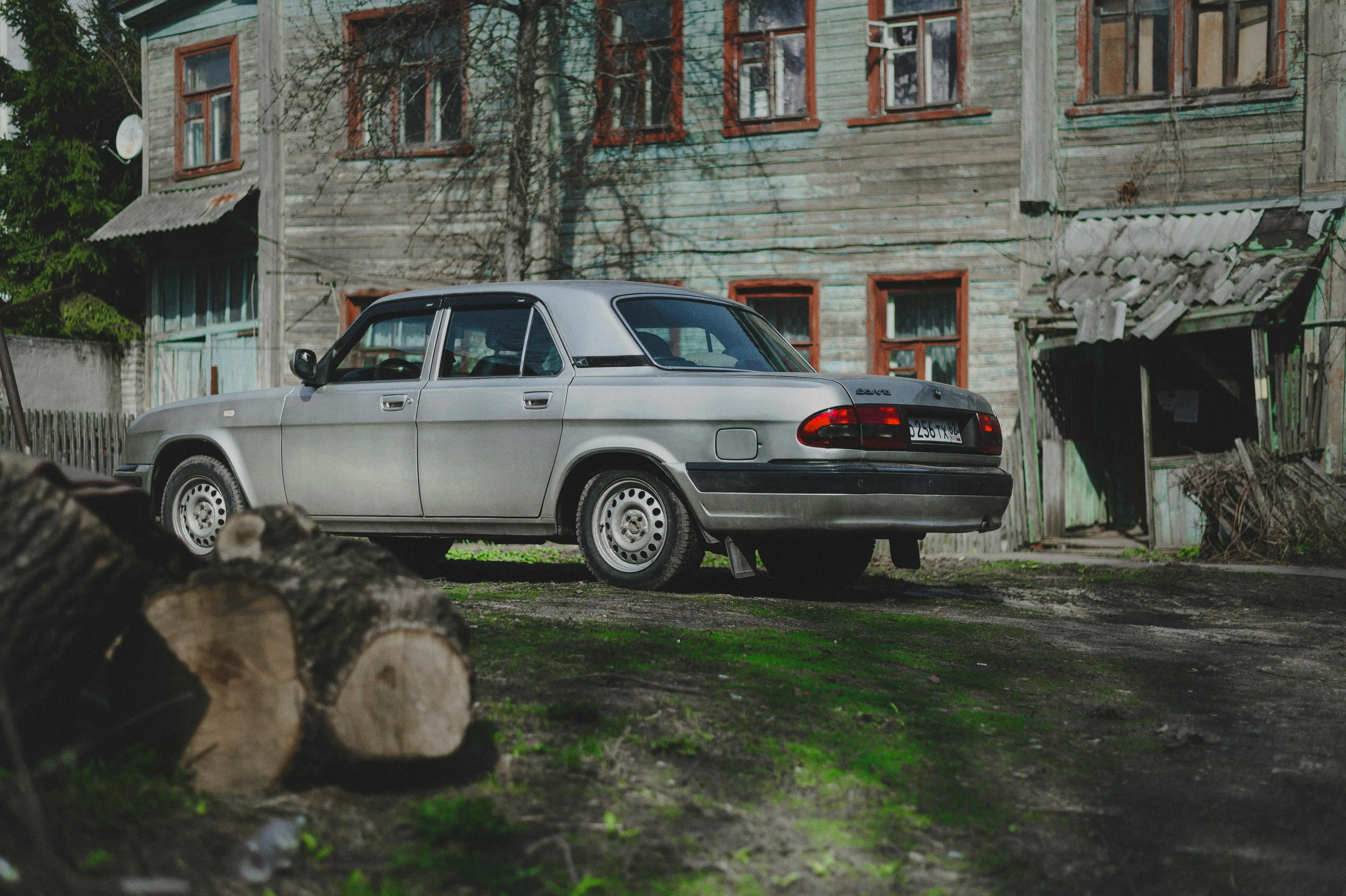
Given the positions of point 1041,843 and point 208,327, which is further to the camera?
point 208,327

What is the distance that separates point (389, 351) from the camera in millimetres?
8500

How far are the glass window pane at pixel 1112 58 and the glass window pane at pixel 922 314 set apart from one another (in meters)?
2.75

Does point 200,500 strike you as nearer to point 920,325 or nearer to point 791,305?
point 791,305

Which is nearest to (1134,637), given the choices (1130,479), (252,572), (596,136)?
(252,572)

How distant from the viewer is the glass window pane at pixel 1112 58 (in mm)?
15648

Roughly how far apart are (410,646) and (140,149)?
2337 cm

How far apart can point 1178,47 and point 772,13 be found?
463cm

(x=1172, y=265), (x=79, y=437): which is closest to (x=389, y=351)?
(x=1172, y=265)

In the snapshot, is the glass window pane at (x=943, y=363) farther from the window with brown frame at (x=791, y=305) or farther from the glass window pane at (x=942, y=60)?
the glass window pane at (x=942, y=60)

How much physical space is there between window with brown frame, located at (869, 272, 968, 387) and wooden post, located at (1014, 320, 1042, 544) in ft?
3.44

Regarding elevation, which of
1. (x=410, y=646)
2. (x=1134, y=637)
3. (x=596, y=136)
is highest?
(x=596, y=136)

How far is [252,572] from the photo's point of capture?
376 cm

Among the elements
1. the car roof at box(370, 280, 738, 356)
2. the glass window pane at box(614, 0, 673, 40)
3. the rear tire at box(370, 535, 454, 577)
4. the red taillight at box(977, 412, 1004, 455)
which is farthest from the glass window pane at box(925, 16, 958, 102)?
the rear tire at box(370, 535, 454, 577)

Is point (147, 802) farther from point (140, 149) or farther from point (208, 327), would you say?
point (140, 149)
